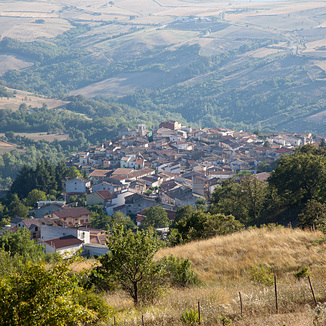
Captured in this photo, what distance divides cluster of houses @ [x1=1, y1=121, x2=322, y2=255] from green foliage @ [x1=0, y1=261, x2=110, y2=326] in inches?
984

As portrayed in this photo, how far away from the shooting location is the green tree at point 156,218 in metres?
43.0

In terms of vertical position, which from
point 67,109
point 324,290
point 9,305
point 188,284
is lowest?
point 67,109

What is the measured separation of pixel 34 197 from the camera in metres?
57.3

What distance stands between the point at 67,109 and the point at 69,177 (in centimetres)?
11920

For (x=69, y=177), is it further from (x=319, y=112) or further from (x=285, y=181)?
(x=319, y=112)

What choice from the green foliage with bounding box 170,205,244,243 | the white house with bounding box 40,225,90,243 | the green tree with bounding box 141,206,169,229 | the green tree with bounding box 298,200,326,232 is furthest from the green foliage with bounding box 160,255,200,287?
the green tree with bounding box 141,206,169,229

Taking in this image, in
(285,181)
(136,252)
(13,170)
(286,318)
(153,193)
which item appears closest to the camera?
(286,318)

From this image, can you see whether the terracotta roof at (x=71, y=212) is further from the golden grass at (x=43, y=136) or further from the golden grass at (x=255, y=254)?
the golden grass at (x=43, y=136)

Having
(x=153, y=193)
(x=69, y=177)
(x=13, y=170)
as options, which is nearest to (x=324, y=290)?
(x=153, y=193)

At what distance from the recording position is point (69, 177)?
65250 millimetres

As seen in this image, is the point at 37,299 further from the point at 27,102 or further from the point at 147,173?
the point at 27,102

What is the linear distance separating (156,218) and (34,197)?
20653 millimetres

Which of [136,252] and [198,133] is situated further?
[198,133]

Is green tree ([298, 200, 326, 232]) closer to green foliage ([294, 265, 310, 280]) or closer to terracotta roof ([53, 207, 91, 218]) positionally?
green foliage ([294, 265, 310, 280])
